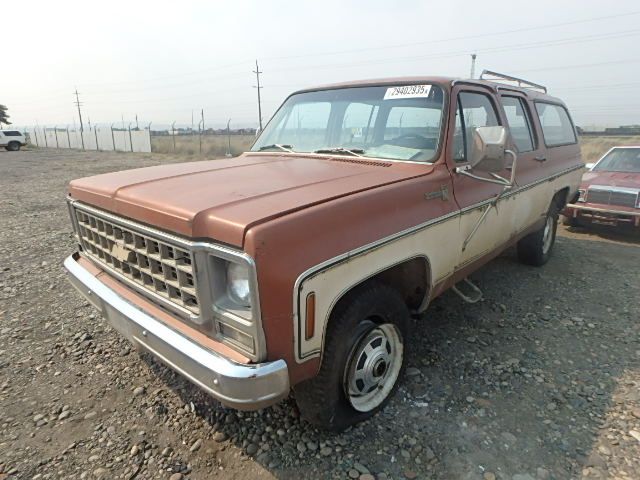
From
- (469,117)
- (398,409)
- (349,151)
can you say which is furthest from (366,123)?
(398,409)

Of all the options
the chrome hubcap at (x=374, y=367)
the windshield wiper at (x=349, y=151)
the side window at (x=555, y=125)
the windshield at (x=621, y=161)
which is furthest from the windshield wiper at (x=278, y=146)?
the windshield at (x=621, y=161)

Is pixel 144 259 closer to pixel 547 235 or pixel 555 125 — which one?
pixel 547 235

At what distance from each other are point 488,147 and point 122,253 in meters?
2.40

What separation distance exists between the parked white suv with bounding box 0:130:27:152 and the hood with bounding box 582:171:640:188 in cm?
4182

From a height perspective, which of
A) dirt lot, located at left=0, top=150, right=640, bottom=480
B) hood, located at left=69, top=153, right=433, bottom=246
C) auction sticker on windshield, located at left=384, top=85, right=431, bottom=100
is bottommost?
dirt lot, located at left=0, top=150, right=640, bottom=480

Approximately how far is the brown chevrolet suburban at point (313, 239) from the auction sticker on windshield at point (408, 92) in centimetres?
2

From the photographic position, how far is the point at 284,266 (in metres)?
1.79

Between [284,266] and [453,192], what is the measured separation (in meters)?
1.62

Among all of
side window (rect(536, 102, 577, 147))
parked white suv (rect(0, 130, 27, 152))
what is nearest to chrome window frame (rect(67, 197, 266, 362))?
side window (rect(536, 102, 577, 147))

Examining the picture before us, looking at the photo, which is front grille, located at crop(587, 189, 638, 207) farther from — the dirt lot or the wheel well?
the wheel well

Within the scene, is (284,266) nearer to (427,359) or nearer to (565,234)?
(427,359)

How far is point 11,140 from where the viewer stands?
35.7 metres

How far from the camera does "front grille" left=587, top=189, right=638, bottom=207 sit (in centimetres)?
659

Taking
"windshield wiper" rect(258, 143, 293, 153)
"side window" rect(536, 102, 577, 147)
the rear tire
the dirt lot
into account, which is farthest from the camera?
the rear tire
